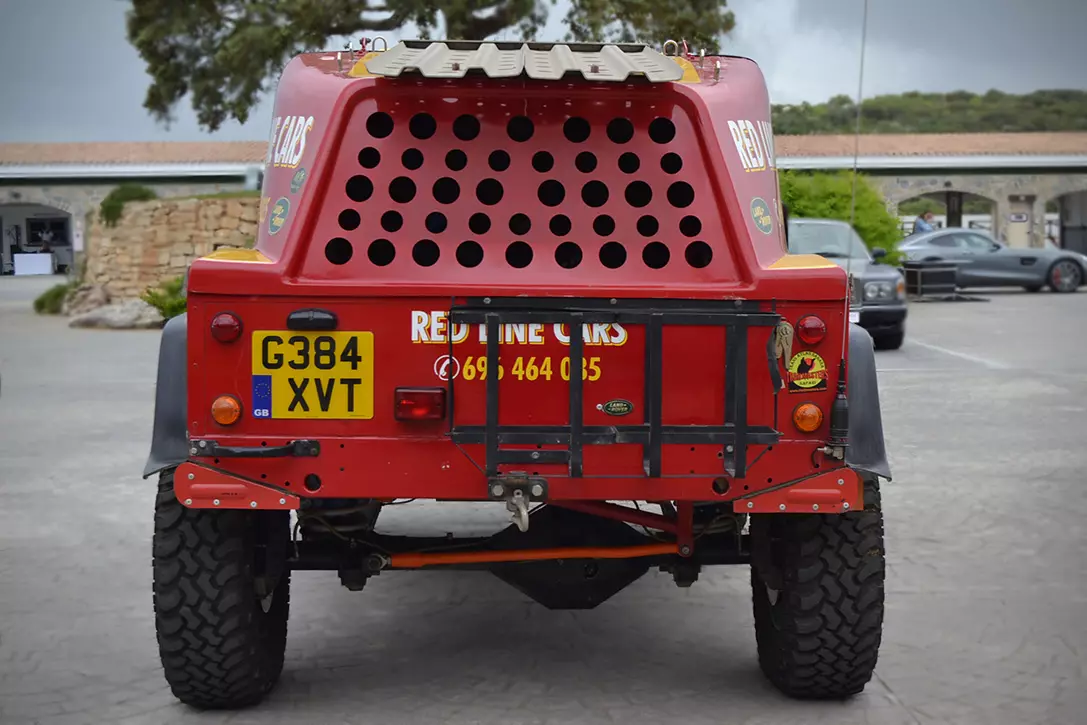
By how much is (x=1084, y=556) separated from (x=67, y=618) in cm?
486

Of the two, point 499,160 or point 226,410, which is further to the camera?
point 499,160

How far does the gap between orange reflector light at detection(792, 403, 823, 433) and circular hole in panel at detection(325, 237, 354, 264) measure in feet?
4.94

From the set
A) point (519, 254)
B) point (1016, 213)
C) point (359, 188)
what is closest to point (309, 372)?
point (359, 188)

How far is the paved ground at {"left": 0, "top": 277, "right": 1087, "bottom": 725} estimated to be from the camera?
16.0ft

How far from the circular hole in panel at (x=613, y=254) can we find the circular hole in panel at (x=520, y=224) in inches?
10.0

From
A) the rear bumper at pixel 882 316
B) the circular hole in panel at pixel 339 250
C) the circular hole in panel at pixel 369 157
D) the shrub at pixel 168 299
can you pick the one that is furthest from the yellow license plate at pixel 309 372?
the shrub at pixel 168 299

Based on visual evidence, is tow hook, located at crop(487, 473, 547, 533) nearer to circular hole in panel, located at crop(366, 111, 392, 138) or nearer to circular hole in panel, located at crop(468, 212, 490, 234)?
circular hole in panel, located at crop(468, 212, 490, 234)

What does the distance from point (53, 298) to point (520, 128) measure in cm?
2487

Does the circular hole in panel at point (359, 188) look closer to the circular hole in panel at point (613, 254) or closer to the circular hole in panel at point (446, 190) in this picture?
the circular hole in panel at point (446, 190)

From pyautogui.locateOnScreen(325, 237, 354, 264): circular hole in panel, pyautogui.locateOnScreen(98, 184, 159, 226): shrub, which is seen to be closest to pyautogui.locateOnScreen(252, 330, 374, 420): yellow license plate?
pyautogui.locateOnScreen(325, 237, 354, 264): circular hole in panel

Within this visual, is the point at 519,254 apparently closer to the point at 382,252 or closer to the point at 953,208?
Result: the point at 382,252

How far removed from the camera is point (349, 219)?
468cm

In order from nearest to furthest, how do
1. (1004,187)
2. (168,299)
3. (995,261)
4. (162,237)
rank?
(168,299)
(162,237)
(995,261)
(1004,187)

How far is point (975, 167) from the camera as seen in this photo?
50.2 metres
